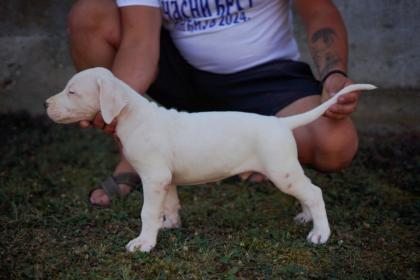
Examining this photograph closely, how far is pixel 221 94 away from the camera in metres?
3.68

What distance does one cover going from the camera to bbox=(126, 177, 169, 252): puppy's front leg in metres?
2.55

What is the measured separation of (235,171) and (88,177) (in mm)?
1447

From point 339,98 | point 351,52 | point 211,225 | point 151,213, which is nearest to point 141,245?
point 151,213

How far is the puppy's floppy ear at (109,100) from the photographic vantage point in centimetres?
245

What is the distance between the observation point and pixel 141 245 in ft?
8.47

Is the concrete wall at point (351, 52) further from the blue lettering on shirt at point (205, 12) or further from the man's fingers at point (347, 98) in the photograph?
the man's fingers at point (347, 98)

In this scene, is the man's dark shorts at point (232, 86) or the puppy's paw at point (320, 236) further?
the man's dark shorts at point (232, 86)

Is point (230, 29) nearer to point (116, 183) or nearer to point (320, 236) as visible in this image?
point (116, 183)

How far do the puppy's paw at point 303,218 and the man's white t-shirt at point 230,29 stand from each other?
999mm

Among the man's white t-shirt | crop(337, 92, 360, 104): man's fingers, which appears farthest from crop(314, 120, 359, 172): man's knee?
the man's white t-shirt

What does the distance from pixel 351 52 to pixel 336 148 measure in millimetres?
1697

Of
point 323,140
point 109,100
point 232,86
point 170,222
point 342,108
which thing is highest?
point 109,100

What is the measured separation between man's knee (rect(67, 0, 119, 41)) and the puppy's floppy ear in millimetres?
1014

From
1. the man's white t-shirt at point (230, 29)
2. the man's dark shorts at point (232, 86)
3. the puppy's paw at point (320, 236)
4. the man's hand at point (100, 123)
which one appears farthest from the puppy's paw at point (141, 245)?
the man's white t-shirt at point (230, 29)
